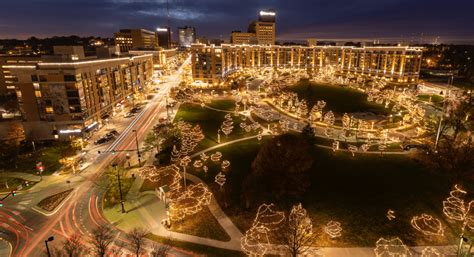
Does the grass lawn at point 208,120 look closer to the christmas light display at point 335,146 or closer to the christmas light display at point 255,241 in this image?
the christmas light display at point 335,146

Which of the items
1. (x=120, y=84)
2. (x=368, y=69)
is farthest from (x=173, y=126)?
(x=368, y=69)

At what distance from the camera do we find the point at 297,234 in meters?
32.9

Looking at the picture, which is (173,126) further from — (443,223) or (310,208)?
(443,223)

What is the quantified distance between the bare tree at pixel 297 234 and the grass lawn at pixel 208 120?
3503 centimetres

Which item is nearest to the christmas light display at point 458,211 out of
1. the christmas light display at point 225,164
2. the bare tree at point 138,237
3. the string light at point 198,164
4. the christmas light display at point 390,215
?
the christmas light display at point 390,215

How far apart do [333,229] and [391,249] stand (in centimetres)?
681

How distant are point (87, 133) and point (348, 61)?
177m

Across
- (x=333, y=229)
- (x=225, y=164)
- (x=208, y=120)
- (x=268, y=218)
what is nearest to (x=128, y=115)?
(x=208, y=120)

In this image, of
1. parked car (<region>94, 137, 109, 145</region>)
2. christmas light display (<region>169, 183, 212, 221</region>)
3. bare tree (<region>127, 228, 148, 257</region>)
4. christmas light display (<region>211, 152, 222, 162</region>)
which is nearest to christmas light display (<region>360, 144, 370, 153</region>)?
christmas light display (<region>211, 152, 222, 162</region>)

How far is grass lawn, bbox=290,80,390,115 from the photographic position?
329ft

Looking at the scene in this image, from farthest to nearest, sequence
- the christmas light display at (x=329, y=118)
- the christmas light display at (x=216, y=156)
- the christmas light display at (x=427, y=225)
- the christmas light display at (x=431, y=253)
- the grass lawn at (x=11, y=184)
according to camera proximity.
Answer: the christmas light display at (x=329, y=118)
the christmas light display at (x=216, y=156)
the grass lawn at (x=11, y=184)
the christmas light display at (x=427, y=225)
the christmas light display at (x=431, y=253)

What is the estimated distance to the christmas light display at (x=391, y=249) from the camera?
105 feet

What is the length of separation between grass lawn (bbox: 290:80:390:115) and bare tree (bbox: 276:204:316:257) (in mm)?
68071

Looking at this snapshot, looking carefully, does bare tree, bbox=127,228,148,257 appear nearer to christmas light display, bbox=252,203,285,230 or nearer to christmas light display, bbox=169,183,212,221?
christmas light display, bbox=169,183,212,221
